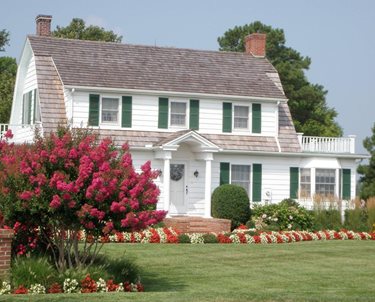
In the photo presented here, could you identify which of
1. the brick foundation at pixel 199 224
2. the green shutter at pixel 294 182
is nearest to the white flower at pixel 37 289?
the brick foundation at pixel 199 224

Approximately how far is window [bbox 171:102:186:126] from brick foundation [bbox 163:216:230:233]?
5153mm

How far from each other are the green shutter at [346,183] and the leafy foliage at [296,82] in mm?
18637

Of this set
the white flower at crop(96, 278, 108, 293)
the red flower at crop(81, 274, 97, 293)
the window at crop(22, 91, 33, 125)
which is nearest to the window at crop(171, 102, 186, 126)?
the window at crop(22, 91, 33, 125)

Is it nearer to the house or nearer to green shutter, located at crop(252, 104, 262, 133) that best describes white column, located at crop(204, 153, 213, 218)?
the house

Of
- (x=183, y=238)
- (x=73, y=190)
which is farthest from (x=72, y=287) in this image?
(x=183, y=238)

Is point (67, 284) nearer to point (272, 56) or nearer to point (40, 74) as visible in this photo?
point (40, 74)

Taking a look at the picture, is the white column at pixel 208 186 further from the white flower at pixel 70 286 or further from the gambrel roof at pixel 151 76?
the white flower at pixel 70 286

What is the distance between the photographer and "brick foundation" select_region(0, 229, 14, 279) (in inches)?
599

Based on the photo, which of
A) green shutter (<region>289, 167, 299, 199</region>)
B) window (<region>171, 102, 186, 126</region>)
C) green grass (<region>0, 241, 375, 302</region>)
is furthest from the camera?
green shutter (<region>289, 167, 299, 199</region>)

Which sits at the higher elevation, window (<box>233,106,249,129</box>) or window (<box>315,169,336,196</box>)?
window (<box>233,106,249,129</box>)

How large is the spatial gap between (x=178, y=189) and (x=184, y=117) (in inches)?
112

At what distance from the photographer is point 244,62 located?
36.8 m

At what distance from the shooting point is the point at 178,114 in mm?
33156

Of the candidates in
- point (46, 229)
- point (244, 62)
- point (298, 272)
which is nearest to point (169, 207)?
point (244, 62)
